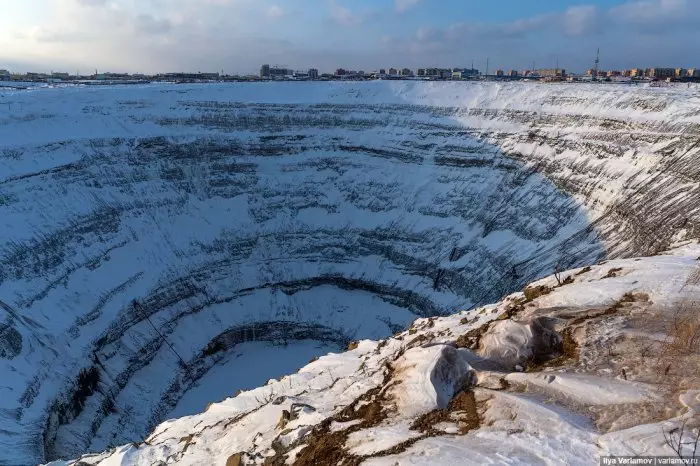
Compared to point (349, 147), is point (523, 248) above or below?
below

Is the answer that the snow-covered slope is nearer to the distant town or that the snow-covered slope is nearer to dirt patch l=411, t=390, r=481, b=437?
dirt patch l=411, t=390, r=481, b=437

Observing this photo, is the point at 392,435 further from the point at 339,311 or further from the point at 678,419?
the point at 339,311

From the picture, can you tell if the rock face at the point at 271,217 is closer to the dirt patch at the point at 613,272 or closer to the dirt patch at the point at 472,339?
the dirt patch at the point at 613,272

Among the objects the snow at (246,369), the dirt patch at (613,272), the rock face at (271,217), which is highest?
the dirt patch at (613,272)

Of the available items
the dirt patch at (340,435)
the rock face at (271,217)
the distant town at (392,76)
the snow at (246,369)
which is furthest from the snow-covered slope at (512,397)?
the distant town at (392,76)

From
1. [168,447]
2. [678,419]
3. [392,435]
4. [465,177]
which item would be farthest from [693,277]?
[465,177]

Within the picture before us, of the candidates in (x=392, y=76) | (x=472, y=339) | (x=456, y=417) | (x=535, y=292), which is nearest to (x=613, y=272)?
(x=535, y=292)
